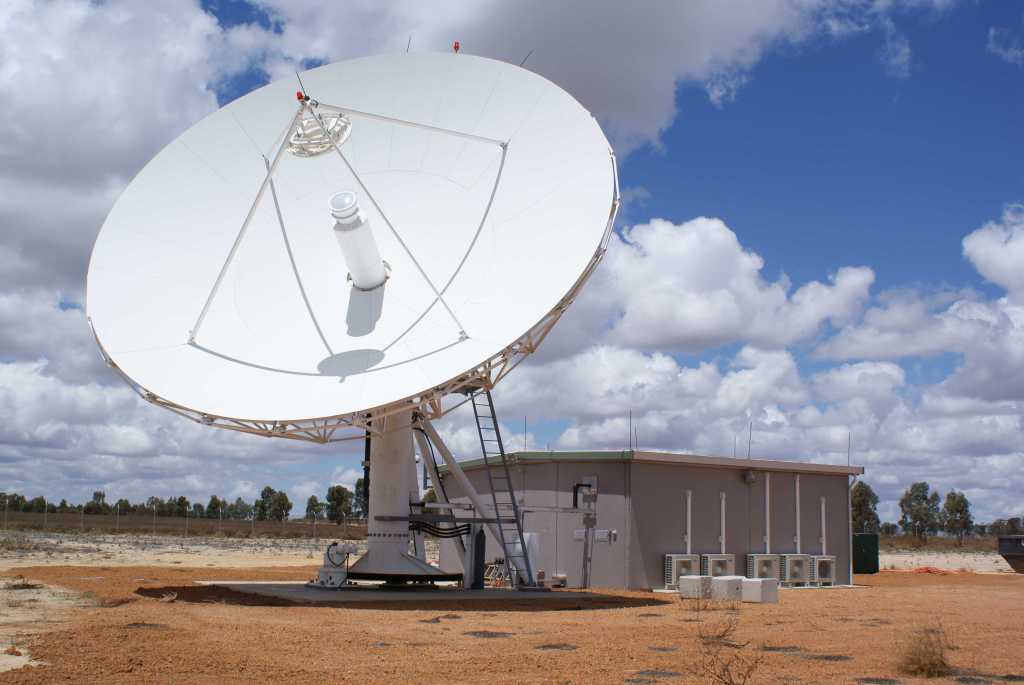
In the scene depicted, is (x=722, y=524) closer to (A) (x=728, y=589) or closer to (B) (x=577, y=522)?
(B) (x=577, y=522)

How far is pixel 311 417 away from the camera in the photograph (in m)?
19.2

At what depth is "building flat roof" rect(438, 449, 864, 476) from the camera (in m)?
29.6

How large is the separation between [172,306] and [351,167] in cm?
543

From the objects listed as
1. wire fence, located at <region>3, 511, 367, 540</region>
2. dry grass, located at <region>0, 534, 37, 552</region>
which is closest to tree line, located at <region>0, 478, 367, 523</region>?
wire fence, located at <region>3, 511, 367, 540</region>

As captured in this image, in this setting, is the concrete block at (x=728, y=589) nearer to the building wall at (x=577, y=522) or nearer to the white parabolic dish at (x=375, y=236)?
the building wall at (x=577, y=522)

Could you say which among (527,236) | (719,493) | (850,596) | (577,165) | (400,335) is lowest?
(850,596)

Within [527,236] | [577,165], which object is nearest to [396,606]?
[527,236]

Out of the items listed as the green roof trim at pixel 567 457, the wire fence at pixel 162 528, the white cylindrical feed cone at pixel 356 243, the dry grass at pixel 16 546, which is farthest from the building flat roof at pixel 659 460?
the wire fence at pixel 162 528

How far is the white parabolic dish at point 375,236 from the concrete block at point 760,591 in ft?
29.1

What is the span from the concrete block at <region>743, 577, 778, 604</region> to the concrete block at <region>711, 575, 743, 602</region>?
146 mm

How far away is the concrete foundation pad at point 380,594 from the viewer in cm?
2208

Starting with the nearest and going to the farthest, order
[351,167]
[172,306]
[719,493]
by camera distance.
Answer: [172,306] < [351,167] < [719,493]

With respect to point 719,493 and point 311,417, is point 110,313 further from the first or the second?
point 719,493

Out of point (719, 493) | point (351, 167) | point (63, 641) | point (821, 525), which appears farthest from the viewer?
point (821, 525)
